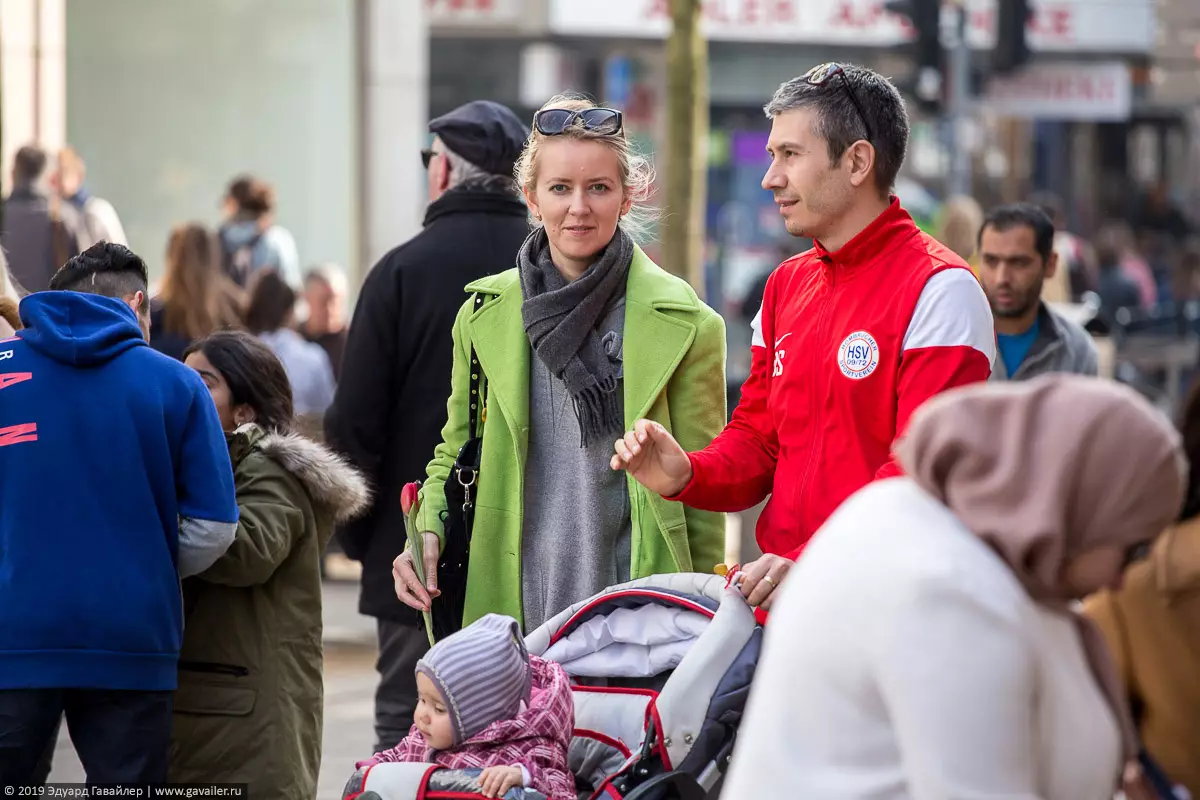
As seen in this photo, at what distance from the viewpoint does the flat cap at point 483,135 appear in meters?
5.61

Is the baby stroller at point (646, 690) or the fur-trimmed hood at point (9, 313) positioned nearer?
the baby stroller at point (646, 690)

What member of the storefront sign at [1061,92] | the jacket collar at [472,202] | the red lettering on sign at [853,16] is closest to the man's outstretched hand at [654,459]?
the jacket collar at [472,202]

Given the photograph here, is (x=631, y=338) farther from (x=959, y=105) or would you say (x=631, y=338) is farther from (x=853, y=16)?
(x=853, y=16)

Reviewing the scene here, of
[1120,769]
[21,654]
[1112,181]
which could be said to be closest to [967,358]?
[1120,769]

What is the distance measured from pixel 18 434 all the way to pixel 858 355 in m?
1.98

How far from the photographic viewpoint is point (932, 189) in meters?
28.7

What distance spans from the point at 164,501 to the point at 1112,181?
97.5 feet

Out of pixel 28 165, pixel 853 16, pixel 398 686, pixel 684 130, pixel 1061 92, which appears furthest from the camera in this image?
pixel 853 16

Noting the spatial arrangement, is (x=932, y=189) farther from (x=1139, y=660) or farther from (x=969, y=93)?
(x=1139, y=660)

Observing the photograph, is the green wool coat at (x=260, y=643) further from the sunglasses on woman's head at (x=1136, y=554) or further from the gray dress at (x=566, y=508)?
the sunglasses on woman's head at (x=1136, y=554)

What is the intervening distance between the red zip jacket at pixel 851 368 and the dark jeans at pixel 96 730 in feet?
4.63

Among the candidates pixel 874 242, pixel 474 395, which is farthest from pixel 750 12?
pixel 874 242

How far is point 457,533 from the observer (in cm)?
454

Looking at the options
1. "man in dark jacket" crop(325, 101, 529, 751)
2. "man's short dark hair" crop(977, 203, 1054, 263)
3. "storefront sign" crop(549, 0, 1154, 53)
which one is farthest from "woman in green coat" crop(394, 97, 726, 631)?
"storefront sign" crop(549, 0, 1154, 53)
